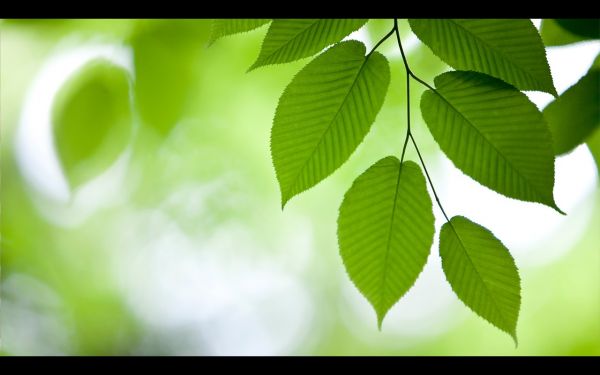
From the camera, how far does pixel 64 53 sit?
87.4 inches

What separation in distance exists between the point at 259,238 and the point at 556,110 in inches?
188

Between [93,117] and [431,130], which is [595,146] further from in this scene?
[93,117]

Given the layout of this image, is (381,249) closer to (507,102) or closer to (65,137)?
(507,102)

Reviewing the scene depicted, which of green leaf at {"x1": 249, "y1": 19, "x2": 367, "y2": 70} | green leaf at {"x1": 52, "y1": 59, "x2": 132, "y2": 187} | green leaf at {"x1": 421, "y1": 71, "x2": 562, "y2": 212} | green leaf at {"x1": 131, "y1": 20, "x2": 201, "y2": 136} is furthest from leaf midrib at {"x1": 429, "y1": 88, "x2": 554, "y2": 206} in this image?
green leaf at {"x1": 131, "y1": 20, "x2": 201, "y2": 136}

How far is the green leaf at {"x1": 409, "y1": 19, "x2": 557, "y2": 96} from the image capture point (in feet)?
1.98

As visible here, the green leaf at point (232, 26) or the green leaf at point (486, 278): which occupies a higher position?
the green leaf at point (232, 26)

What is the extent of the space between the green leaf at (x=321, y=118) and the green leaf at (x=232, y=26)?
7cm

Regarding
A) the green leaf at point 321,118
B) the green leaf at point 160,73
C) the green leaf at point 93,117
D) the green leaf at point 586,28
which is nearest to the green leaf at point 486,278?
the green leaf at point 321,118

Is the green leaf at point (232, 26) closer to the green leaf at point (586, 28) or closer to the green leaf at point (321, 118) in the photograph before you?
the green leaf at point (321, 118)

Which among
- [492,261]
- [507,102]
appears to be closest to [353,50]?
[507,102]

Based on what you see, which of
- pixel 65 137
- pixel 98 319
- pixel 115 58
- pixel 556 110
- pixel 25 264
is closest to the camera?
pixel 556 110

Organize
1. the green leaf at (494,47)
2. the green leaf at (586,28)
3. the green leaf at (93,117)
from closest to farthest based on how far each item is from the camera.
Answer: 1. the green leaf at (494,47)
2. the green leaf at (586,28)
3. the green leaf at (93,117)

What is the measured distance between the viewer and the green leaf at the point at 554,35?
759 mm

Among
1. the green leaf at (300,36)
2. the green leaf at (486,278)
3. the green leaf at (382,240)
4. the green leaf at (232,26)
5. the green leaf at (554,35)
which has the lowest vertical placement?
the green leaf at (486,278)
